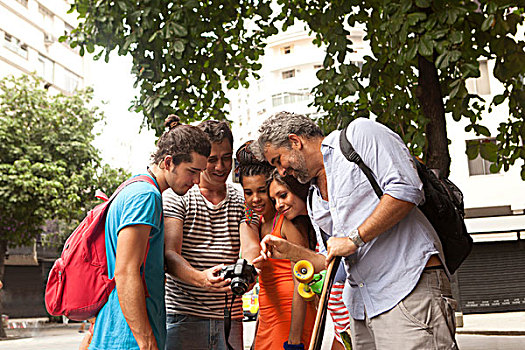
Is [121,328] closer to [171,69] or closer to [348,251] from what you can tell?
[348,251]

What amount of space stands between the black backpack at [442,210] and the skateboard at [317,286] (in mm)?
457

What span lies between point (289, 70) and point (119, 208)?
4318cm

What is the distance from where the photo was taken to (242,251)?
3623 millimetres

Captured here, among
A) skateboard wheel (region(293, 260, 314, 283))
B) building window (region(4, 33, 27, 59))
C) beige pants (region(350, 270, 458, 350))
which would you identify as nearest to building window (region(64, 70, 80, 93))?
building window (region(4, 33, 27, 59))

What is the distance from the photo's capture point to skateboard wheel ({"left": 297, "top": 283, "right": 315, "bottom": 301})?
132 inches

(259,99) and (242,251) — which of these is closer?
(242,251)

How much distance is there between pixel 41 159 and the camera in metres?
22.4

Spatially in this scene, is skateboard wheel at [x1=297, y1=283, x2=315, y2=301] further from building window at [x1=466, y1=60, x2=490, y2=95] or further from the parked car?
building window at [x1=466, y1=60, x2=490, y2=95]

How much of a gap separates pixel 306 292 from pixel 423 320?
789 mm

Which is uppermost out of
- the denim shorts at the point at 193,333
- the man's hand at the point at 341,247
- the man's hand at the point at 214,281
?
the man's hand at the point at 341,247

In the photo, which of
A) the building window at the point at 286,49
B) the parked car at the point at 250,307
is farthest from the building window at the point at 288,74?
the parked car at the point at 250,307

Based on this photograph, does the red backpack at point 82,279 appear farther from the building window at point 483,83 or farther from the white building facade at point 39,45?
the white building facade at point 39,45

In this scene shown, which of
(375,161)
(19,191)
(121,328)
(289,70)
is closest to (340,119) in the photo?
(375,161)

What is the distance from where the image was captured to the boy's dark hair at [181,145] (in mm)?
3135
